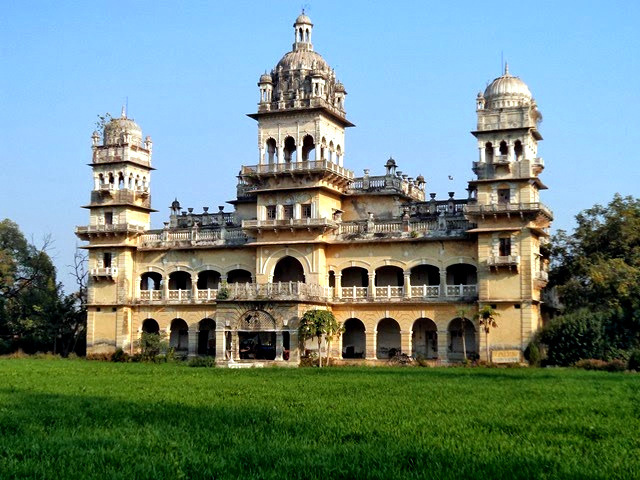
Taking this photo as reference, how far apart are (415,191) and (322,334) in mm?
13262

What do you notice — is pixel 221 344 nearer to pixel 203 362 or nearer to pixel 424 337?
pixel 203 362

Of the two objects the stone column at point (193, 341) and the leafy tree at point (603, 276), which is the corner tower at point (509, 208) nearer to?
the leafy tree at point (603, 276)

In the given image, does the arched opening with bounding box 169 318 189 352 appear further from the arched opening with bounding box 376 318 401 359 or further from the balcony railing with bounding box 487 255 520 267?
the balcony railing with bounding box 487 255 520 267

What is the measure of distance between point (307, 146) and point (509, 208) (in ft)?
43.1

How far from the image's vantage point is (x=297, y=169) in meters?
51.9

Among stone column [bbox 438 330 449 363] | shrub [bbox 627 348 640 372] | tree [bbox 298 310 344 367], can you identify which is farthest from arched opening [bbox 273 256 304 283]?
shrub [bbox 627 348 640 372]

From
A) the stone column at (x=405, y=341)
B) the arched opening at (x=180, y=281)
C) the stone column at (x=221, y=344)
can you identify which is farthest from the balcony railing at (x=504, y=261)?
the arched opening at (x=180, y=281)

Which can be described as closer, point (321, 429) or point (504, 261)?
point (321, 429)

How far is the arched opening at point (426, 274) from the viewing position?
52062 millimetres

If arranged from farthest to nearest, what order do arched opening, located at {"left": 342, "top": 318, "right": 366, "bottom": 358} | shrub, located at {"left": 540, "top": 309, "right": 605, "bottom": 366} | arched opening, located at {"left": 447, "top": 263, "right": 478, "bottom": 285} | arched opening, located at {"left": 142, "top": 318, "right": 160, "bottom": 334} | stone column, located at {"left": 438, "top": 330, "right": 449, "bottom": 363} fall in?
arched opening, located at {"left": 142, "top": 318, "right": 160, "bottom": 334} < arched opening, located at {"left": 342, "top": 318, "right": 366, "bottom": 358} < arched opening, located at {"left": 447, "top": 263, "right": 478, "bottom": 285} < stone column, located at {"left": 438, "top": 330, "right": 449, "bottom": 363} < shrub, located at {"left": 540, "top": 309, "right": 605, "bottom": 366}

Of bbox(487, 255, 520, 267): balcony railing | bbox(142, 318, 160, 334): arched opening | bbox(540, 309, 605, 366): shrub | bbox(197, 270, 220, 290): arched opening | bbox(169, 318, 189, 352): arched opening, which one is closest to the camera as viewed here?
bbox(540, 309, 605, 366): shrub

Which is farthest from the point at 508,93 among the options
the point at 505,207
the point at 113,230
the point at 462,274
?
the point at 113,230

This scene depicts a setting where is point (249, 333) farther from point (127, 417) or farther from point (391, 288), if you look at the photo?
A: point (127, 417)

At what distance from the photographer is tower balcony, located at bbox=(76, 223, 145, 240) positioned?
5619 centimetres
